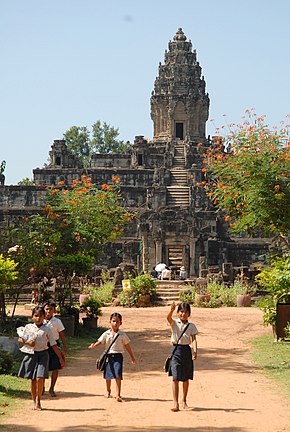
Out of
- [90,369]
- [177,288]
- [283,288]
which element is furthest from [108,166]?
[90,369]

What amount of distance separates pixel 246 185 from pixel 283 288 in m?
2.88

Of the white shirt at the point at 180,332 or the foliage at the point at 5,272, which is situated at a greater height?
the foliage at the point at 5,272

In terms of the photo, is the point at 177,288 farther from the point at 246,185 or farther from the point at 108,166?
the point at 108,166

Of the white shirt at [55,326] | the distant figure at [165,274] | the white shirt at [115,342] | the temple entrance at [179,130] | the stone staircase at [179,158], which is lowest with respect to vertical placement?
the white shirt at [115,342]

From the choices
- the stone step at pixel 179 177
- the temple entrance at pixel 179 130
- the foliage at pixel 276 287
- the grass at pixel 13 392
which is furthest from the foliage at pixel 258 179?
the temple entrance at pixel 179 130

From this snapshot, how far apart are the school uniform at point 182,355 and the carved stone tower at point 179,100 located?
36.5 m

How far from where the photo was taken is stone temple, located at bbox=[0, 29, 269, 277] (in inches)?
1344

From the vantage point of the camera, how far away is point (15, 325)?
1716 centimetres

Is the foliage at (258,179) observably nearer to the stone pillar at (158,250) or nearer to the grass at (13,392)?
the grass at (13,392)

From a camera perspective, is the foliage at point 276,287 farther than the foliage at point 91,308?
Result: No

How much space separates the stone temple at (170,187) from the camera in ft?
112

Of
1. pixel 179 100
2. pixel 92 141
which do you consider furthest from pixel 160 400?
pixel 92 141

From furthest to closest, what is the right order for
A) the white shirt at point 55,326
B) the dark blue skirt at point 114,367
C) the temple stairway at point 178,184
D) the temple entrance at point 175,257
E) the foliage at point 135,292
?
the temple stairway at point 178,184, the temple entrance at point 175,257, the foliage at point 135,292, the white shirt at point 55,326, the dark blue skirt at point 114,367

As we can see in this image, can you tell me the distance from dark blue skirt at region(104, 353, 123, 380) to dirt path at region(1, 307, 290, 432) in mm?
366
